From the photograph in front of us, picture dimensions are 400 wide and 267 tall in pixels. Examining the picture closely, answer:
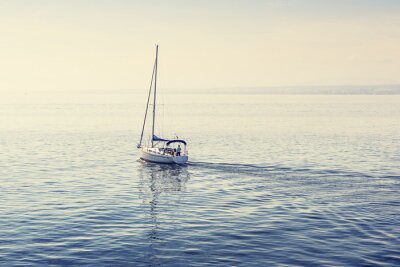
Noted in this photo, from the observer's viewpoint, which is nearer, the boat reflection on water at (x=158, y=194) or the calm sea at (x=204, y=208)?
the calm sea at (x=204, y=208)

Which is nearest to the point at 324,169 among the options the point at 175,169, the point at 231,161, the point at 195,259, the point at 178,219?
the point at 231,161

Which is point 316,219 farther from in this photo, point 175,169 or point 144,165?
point 144,165

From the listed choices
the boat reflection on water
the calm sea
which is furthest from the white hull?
the calm sea

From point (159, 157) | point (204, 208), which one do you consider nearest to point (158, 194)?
point (204, 208)

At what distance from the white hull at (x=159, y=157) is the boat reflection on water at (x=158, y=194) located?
0.83 m

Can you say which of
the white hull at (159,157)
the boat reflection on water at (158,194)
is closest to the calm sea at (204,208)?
the boat reflection on water at (158,194)

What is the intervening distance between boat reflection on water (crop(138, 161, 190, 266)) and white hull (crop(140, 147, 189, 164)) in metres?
0.83

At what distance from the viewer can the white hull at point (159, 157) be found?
7738cm

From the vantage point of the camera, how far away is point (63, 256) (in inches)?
1310

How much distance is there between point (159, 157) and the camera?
79688 mm

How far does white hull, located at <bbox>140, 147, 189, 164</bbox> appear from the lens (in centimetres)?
7738

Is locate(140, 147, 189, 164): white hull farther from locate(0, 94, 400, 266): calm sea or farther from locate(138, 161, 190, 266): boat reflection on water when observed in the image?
locate(0, 94, 400, 266): calm sea

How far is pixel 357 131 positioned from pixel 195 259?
118 m

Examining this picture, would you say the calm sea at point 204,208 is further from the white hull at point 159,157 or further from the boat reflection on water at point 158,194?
the white hull at point 159,157
